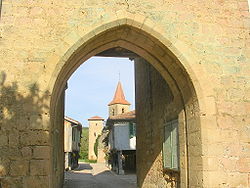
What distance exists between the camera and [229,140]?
4.38 meters

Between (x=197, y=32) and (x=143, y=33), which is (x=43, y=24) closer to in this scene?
(x=143, y=33)

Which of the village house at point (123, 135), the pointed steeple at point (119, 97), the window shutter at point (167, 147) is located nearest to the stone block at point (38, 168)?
the window shutter at point (167, 147)

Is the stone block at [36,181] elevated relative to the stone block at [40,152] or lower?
lower

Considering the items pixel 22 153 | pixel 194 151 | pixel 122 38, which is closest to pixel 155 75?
pixel 122 38

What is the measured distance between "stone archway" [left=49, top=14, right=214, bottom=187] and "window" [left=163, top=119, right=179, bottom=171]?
49 centimetres

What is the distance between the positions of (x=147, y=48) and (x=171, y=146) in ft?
6.90

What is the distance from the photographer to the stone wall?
12.9ft

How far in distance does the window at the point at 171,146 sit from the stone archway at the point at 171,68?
1.59ft

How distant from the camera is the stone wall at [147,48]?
3.94m

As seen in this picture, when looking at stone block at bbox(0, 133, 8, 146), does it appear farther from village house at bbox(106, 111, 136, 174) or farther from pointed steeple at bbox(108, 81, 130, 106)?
pointed steeple at bbox(108, 81, 130, 106)

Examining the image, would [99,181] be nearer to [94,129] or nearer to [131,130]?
[131,130]

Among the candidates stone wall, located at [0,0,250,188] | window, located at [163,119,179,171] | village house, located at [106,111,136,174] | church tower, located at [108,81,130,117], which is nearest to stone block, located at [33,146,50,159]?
stone wall, located at [0,0,250,188]

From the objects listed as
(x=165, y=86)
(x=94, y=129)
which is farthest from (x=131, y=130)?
(x=94, y=129)

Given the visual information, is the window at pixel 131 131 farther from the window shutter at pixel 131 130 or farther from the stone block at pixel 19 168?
the stone block at pixel 19 168
